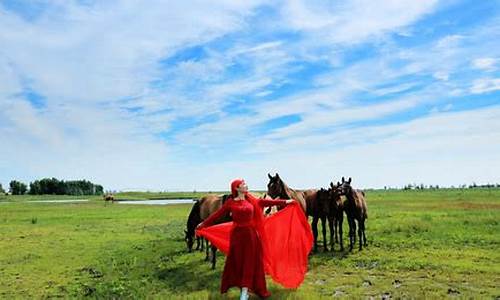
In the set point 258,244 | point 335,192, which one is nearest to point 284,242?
point 258,244

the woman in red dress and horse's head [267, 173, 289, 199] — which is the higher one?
horse's head [267, 173, 289, 199]

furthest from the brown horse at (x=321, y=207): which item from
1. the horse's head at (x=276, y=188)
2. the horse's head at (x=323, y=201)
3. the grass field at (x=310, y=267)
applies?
the horse's head at (x=276, y=188)

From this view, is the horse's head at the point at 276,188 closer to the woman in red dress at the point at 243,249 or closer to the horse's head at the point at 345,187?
the horse's head at the point at 345,187

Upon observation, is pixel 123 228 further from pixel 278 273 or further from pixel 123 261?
pixel 278 273

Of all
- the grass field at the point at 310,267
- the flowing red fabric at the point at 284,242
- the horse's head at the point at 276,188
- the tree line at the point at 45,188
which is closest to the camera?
the flowing red fabric at the point at 284,242

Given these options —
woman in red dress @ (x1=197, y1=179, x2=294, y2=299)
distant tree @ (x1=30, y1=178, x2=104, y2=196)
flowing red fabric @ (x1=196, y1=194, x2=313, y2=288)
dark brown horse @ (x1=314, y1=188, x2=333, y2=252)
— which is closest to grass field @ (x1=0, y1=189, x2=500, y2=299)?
flowing red fabric @ (x1=196, y1=194, x2=313, y2=288)

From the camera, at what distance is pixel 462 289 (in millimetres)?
10438

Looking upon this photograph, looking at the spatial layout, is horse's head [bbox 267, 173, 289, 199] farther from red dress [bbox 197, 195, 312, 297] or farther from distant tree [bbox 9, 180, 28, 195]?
distant tree [bbox 9, 180, 28, 195]

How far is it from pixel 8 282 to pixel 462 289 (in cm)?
1236

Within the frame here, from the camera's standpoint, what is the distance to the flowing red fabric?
10156 millimetres

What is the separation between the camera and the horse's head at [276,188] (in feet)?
48.8

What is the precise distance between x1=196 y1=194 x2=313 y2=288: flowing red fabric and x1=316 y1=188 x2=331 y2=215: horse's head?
5.91m

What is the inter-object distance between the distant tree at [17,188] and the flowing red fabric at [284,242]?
127m

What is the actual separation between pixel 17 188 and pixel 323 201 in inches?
4864
